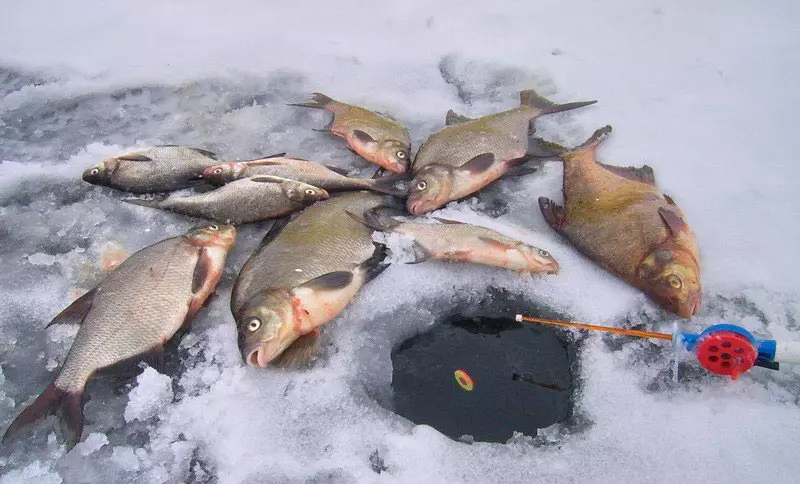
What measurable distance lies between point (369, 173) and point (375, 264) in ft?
3.41

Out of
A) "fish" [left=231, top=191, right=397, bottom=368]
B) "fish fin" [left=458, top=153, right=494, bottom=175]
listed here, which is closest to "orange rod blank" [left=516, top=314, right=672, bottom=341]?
"fish" [left=231, top=191, right=397, bottom=368]

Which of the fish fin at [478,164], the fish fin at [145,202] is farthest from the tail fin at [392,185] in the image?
the fish fin at [145,202]

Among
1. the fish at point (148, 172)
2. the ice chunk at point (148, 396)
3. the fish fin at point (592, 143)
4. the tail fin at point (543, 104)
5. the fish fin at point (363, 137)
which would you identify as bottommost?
the ice chunk at point (148, 396)

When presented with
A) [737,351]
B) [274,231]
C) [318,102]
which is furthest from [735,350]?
[318,102]

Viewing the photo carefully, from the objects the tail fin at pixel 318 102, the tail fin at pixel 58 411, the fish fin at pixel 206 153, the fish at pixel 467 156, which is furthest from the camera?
the tail fin at pixel 318 102

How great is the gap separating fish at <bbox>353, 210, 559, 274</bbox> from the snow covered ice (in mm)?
98

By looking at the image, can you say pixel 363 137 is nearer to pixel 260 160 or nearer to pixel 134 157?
pixel 260 160

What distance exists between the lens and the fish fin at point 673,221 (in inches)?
124

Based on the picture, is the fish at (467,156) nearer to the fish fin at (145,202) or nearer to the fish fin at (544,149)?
the fish fin at (544,149)

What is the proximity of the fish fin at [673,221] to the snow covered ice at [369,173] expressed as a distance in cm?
22

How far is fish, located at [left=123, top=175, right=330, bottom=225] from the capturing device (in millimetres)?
3568

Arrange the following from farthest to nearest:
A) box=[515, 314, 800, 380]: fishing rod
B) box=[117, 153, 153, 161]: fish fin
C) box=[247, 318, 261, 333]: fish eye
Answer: box=[117, 153, 153, 161]: fish fin → box=[247, 318, 261, 333]: fish eye → box=[515, 314, 800, 380]: fishing rod

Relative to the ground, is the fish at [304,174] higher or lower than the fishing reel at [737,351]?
lower

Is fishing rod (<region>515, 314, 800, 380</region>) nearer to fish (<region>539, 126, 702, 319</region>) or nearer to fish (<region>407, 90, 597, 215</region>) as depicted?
fish (<region>539, 126, 702, 319</region>)
